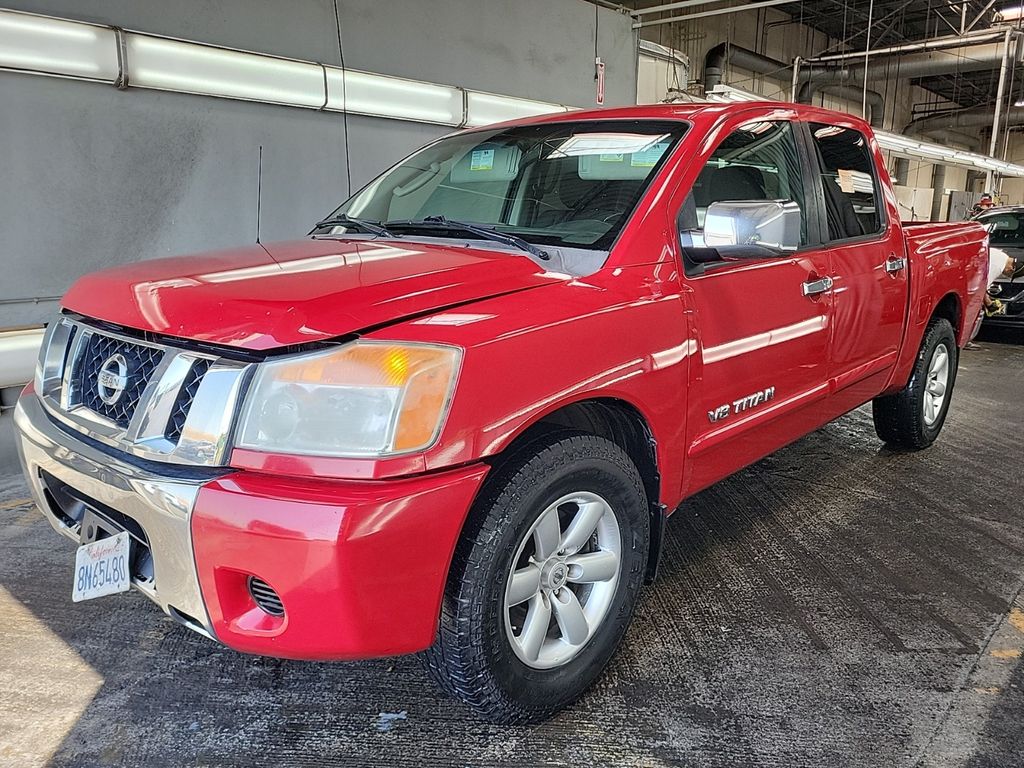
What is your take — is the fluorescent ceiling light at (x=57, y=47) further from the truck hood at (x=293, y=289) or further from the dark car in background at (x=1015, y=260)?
the dark car in background at (x=1015, y=260)

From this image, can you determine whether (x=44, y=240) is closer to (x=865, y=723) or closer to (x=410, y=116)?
(x=410, y=116)

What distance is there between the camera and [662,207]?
2254 millimetres

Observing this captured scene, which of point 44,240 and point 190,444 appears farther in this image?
point 44,240

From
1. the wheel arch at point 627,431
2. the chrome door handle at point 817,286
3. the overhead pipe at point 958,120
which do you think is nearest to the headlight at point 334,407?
the wheel arch at point 627,431

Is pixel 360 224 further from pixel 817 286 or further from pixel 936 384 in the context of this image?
pixel 936 384

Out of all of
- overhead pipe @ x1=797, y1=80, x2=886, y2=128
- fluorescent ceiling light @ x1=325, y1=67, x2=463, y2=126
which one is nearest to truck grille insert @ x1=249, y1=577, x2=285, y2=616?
fluorescent ceiling light @ x1=325, y1=67, x2=463, y2=126

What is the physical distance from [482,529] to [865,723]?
1.21 meters

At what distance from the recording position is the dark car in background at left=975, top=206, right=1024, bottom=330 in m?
8.22

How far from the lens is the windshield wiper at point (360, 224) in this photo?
2600 mm

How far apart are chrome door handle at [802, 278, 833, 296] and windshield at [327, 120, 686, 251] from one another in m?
0.75

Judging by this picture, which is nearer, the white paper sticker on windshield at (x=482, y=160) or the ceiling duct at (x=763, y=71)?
the white paper sticker on windshield at (x=482, y=160)

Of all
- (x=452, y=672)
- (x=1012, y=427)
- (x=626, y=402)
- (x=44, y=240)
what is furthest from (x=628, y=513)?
(x=1012, y=427)

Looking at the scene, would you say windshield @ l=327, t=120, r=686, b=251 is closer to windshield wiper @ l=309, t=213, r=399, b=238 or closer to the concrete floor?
windshield wiper @ l=309, t=213, r=399, b=238

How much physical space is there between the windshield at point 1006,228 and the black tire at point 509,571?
8.88 metres
